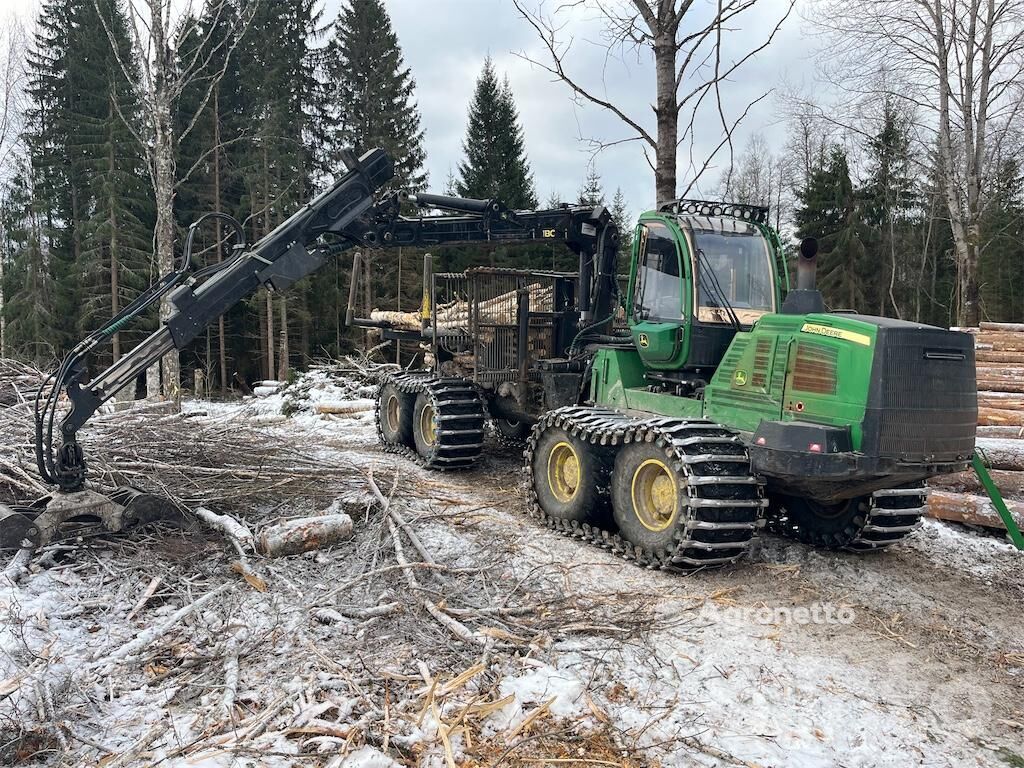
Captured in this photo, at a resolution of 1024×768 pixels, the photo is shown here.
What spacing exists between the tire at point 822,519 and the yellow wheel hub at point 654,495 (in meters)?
1.50

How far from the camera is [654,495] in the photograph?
6.00 meters

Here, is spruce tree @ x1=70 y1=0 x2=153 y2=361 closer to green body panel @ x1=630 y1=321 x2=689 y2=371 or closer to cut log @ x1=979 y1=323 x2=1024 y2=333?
green body panel @ x1=630 y1=321 x2=689 y2=371

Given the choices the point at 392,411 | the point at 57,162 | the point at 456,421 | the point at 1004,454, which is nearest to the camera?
the point at 1004,454

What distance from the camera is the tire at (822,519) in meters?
6.18

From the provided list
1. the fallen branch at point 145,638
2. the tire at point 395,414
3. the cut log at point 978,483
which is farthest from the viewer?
the tire at point 395,414

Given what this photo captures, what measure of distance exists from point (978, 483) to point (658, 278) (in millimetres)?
4001

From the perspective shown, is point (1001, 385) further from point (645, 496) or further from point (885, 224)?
point (885, 224)

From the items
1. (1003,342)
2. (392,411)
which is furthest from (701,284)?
(1003,342)

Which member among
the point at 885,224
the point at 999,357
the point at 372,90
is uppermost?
the point at 372,90

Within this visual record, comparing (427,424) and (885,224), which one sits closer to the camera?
(427,424)

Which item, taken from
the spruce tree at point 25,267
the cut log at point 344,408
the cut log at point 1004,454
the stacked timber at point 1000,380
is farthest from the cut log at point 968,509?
the spruce tree at point 25,267

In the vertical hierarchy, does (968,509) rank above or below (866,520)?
below

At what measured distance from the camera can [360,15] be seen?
27219 mm

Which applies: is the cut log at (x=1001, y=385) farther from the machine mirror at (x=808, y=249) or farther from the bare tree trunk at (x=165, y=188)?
the bare tree trunk at (x=165, y=188)
